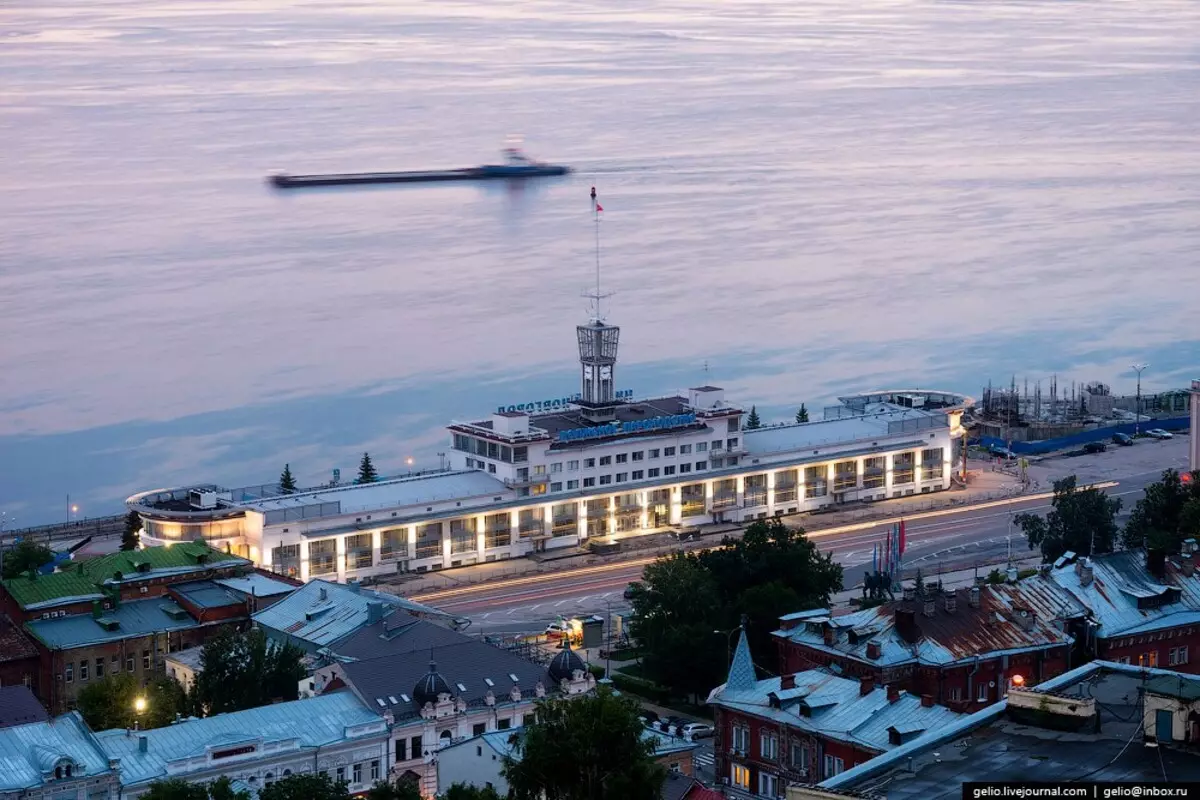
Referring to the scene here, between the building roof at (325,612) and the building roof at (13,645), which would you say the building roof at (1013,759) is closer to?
the building roof at (325,612)

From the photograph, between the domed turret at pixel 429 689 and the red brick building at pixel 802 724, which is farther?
the domed turret at pixel 429 689

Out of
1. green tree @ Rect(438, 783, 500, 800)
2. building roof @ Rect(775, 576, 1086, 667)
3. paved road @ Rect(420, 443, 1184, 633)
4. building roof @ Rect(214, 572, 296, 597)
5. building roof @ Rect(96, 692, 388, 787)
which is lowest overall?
paved road @ Rect(420, 443, 1184, 633)

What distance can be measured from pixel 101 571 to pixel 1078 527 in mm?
18411

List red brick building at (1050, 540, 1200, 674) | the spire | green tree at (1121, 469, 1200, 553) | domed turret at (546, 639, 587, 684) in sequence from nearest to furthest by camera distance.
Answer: the spire, domed turret at (546, 639, 587, 684), red brick building at (1050, 540, 1200, 674), green tree at (1121, 469, 1200, 553)

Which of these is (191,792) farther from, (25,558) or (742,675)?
(25,558)

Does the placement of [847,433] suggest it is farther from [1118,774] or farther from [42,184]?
[42,184]

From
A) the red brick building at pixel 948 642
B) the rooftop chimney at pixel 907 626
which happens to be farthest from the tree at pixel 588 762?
the rooftop chimney at pixel 907 626

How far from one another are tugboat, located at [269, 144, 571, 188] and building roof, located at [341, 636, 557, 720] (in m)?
75.8

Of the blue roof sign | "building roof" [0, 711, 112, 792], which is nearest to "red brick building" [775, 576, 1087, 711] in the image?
"building roof" [0, 711, 112, 792]

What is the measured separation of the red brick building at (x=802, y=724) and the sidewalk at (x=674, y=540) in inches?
581

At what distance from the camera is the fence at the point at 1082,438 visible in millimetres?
54656

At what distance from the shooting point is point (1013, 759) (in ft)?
59.8

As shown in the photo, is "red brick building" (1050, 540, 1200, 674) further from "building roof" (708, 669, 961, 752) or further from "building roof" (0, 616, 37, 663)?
"building roof" (0, 616, 37, 663)

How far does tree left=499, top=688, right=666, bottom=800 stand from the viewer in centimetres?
2277
